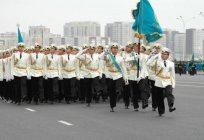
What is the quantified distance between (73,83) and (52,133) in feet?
24.7

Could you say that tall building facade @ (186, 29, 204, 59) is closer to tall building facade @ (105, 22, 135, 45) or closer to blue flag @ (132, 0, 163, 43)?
tall building facade @ (105, 22, 135, 45)

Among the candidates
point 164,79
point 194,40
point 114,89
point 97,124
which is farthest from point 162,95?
point 194,40

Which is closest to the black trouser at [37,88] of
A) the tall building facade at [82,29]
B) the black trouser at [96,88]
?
the black trouser at [96,88]

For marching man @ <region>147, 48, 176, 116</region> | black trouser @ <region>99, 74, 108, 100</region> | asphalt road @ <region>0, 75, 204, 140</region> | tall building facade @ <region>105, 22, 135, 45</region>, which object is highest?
tall building facade @ <region>105, 22, 135, 45</region>

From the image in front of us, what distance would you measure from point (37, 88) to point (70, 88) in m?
1.28

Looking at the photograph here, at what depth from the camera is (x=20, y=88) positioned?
643 inches

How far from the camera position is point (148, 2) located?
47.5 feet

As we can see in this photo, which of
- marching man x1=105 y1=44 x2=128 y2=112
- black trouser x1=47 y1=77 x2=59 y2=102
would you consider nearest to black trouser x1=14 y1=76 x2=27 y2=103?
black trouser x1=47 y1=77 x2=59 y2=102

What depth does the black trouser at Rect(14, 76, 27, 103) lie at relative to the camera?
16328 millimetres

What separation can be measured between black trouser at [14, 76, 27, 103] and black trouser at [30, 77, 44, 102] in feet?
1.10

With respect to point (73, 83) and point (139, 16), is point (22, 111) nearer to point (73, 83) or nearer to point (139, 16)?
point (73, 83)

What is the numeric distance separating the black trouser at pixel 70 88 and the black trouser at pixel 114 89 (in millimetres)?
3279

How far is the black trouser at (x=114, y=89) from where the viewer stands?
13731mm

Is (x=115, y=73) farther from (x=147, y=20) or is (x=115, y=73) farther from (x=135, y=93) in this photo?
(x=147, y=20)
